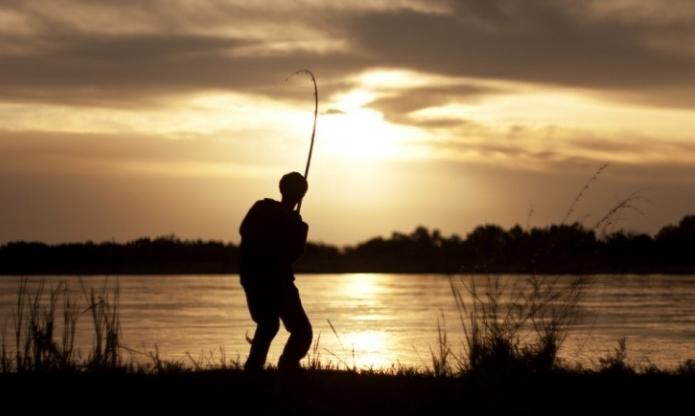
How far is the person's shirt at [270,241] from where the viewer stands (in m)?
8.04

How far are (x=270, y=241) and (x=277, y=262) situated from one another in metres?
0.20

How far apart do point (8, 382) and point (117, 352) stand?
122 cm

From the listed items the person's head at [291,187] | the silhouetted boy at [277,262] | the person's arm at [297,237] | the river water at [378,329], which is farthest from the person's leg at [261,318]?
the river water at [378,329]

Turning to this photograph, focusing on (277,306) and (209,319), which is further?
(209,319)

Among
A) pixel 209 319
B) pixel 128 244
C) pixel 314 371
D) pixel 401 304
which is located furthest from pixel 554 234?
pixel 401 304

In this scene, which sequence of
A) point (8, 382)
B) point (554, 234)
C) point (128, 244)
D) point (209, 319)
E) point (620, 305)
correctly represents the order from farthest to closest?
point (620, 305) → point (209, 319) → point (554, 234) → point (128, 244) → point (8, 382)

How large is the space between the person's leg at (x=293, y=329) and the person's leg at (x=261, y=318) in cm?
9

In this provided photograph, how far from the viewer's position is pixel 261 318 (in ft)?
26.9

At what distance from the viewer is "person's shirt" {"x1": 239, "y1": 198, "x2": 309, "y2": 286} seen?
Answer: 804 centimetres

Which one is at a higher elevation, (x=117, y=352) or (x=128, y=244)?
(x=128, y=244)

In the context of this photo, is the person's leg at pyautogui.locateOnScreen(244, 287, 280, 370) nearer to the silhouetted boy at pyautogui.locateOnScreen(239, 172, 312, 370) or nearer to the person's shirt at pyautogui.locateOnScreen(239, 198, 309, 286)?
the silhouetted boy at pyautogui.locateOnScreen(239, 172, 312, 370)

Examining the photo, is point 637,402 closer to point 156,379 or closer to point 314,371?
point 314,371

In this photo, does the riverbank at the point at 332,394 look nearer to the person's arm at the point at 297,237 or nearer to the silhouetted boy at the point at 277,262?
the silhouetted boy at the point at 277,262

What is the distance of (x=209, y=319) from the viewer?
29156mm
